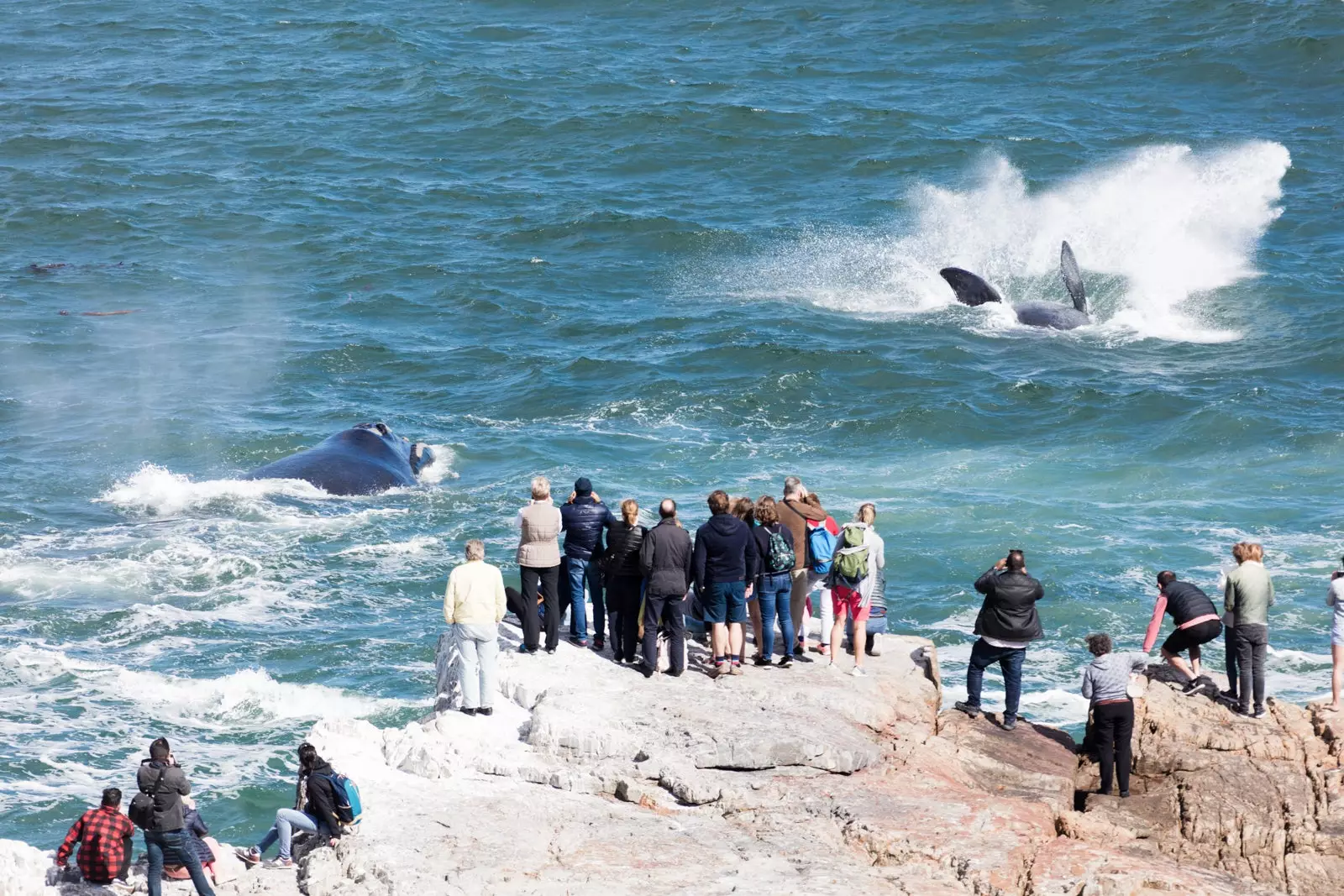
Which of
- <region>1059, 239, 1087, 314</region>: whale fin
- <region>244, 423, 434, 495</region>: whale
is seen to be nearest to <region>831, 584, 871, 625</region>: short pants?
<region>244, 423, 434, 495</region>: whale

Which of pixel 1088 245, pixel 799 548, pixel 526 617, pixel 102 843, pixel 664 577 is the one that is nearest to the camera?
pixel 102 843

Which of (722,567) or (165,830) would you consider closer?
(165,830)

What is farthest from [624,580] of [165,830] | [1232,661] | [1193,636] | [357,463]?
[357,463]

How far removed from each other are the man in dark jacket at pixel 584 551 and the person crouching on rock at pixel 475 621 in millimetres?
1480

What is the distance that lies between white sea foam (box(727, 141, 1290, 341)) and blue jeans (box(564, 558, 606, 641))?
23949mm

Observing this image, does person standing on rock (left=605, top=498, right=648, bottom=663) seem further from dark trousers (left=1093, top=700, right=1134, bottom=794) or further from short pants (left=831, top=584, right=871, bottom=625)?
dark trousers (left=1093, top=700, right=1134, bottom=794)

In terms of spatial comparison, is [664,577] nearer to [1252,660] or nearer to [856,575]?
[856,575]

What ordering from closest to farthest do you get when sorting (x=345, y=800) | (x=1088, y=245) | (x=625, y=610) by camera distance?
(x=345, y=800), (x=625, y=610), (x=1088, y=245)

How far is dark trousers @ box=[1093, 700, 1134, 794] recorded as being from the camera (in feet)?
47.9

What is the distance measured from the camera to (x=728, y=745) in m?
14.2

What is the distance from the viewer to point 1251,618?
1561 centimetres

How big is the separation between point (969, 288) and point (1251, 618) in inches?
1003

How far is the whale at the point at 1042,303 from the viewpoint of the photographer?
38.7m

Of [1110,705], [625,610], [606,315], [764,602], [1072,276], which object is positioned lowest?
[1110,705]
